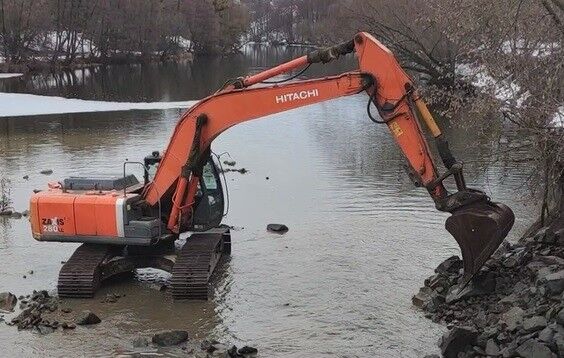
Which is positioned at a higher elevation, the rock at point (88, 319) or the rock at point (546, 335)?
the rock at point (546, 335)

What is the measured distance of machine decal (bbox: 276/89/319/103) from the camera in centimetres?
1124

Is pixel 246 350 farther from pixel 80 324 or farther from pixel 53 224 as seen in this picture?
pixel 53 224

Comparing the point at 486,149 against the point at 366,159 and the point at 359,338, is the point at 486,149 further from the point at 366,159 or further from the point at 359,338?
the point at 359,338

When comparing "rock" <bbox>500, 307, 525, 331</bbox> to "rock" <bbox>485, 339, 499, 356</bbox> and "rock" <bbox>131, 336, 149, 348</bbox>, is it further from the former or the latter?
"rock" <bbox>131, 336, 149, 348</bbox>

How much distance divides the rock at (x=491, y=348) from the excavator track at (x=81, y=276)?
20.1ft

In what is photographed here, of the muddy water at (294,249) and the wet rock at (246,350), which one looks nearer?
the wet rock at (246,350)

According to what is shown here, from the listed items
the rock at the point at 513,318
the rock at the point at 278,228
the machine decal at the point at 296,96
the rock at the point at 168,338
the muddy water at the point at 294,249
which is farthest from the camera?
the rock at the point at 278,228

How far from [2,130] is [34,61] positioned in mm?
41994

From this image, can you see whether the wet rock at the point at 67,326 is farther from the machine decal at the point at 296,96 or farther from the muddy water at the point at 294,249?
the machine decal at the point at 296,96

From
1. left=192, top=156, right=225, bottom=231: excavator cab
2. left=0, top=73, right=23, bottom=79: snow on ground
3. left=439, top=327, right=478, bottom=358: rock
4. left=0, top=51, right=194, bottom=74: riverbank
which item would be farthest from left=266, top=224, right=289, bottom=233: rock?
left=0, top=51, right=194, bottom=74: riverbank

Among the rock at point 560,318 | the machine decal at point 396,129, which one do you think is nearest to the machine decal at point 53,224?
the machine decal at point 396,129

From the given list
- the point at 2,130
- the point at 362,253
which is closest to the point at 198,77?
the point at 2,130

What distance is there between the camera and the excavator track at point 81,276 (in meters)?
11.6

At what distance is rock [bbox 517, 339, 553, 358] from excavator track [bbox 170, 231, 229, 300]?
5.06 m
